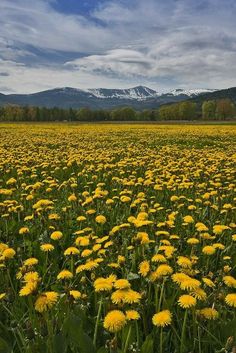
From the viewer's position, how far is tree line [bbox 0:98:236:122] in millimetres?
132000

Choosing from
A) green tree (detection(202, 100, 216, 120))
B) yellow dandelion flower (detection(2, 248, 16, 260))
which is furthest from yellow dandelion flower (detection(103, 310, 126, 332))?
green tree (detection(202, 100, 216, 120))

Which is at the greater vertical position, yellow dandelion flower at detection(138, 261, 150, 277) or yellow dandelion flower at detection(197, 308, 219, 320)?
yellow dandelion flower at detection(138, 261, 150, 277)

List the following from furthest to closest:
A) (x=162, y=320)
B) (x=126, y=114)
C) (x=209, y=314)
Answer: (x=126, y=114), (x=209, y=314), (x=162, y=320)

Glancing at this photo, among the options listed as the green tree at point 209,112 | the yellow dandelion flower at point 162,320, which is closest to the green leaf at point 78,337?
the yellow dandelion flower at point 162,320

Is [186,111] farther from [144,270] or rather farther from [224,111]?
[144,270]

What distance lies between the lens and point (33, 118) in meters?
137

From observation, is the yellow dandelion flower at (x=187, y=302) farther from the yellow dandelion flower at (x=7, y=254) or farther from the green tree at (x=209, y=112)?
the green tree at (x=209, y=112)

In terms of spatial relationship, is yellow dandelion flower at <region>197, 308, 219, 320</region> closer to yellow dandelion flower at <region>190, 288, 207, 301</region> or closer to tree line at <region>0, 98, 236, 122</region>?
yellow dandelion flower at <region>190, 288, 207, 301</region>

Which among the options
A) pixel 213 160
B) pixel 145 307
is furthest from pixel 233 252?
pixel 213 160

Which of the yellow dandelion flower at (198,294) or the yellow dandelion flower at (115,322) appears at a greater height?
the yellow dandelion flower at (198,294)

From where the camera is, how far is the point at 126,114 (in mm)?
147375

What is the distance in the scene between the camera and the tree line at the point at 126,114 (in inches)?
5197

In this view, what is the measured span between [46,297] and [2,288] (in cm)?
141

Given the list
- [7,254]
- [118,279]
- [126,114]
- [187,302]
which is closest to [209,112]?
[126,114]
